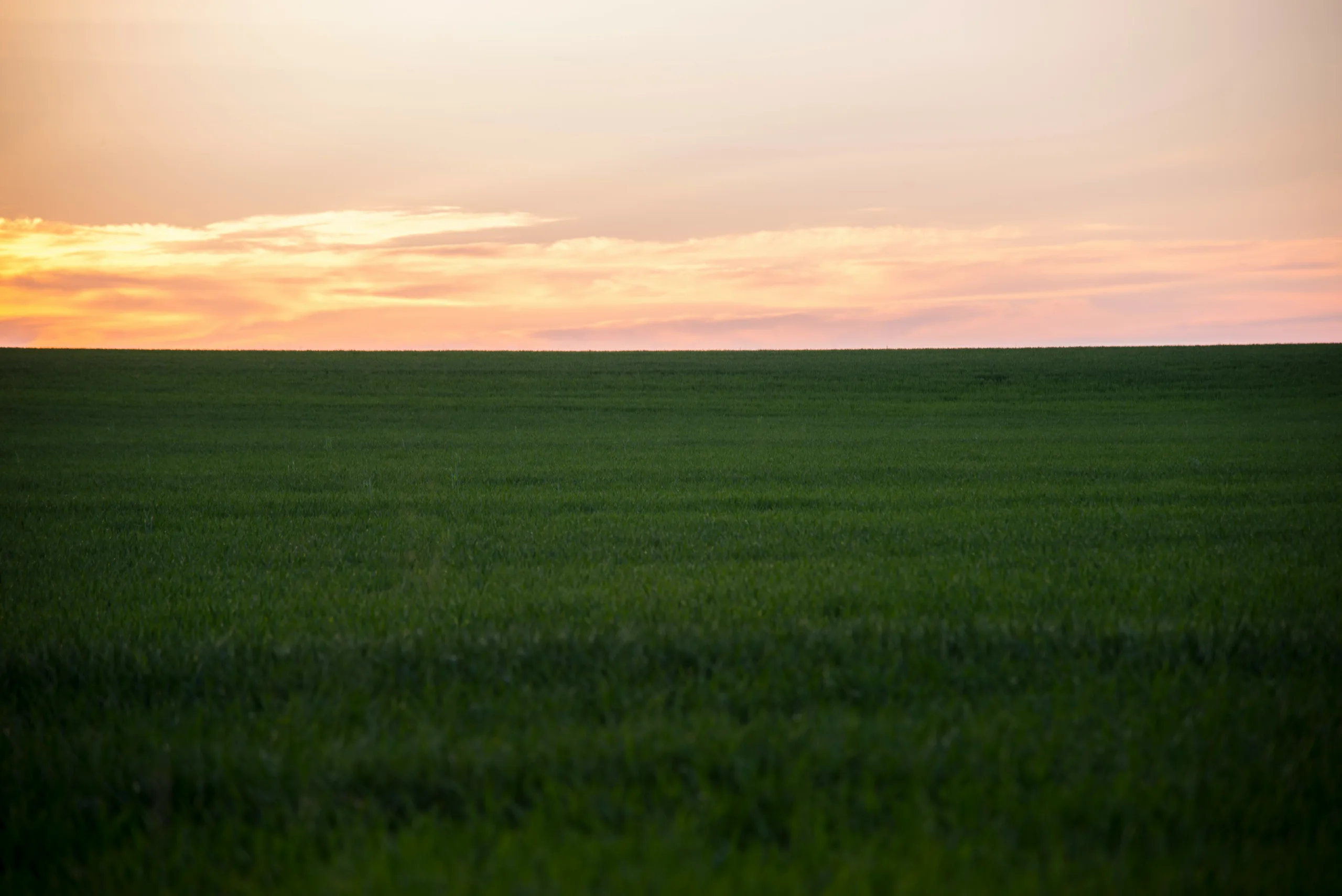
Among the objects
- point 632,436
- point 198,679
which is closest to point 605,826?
point 198,679

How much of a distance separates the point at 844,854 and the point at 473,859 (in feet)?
4.25

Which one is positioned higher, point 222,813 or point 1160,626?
point 1160,626

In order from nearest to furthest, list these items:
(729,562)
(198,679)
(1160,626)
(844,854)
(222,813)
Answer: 1. (844,854)
2. (222,813)
3. (198,679)
4. (1160,626)
5. (729,562)

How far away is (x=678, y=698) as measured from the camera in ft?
15.0

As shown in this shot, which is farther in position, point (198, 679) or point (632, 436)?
point (632, 436)

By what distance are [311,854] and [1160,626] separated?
494cm

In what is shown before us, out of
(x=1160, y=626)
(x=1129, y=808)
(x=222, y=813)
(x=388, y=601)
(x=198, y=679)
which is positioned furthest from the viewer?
(x=388, y=601)

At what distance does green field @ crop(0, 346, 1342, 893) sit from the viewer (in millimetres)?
3285

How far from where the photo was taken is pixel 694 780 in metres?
3.75

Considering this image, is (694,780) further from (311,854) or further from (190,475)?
(190,475)

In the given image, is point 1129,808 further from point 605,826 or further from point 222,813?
point 222,813

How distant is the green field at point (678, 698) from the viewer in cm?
329

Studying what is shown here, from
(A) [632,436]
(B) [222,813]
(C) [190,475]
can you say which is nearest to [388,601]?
(B) [222,813]

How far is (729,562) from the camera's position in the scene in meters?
8.83
